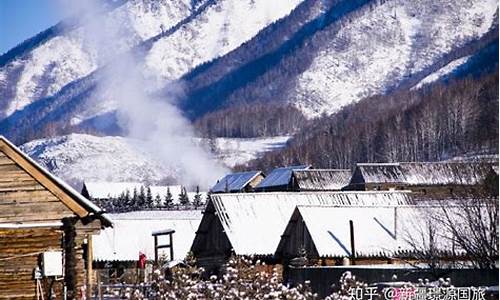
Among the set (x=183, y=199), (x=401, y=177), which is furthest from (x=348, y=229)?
(x=183, y=199)

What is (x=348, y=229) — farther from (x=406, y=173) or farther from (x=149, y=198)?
(x=149, y=198)

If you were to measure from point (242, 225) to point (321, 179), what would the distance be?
5425cm

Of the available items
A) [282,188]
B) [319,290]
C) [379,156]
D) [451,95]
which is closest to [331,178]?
[282,188]

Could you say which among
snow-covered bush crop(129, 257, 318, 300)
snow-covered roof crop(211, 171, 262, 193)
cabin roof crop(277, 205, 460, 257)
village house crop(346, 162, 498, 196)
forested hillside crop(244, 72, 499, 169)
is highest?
forested hillside crop(244, 72, 499, 169)

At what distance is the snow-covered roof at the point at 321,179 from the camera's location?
90062 mm

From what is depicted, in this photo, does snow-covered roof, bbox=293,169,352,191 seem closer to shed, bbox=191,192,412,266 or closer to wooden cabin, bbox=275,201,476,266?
shed, bbox=191,192,412,266

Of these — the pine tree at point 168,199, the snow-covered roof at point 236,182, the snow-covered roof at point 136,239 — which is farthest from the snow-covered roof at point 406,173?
the snow-covered roof at point 136,239

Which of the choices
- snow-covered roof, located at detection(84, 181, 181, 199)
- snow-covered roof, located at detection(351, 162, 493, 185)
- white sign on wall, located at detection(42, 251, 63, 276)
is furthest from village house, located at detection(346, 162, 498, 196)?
white sign on wall, located at detection(42, 251, 63, 276)

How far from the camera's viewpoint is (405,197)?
141ft

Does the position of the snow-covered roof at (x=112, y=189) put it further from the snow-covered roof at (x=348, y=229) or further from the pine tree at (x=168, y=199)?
the snow-covered roof at (x=348, y=229)

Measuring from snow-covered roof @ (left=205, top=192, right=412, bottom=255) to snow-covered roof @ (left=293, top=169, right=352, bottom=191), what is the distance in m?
47.0

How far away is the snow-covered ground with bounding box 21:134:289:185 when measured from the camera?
165 m

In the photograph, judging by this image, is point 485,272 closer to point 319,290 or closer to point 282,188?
point 319,290

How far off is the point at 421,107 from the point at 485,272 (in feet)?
414
